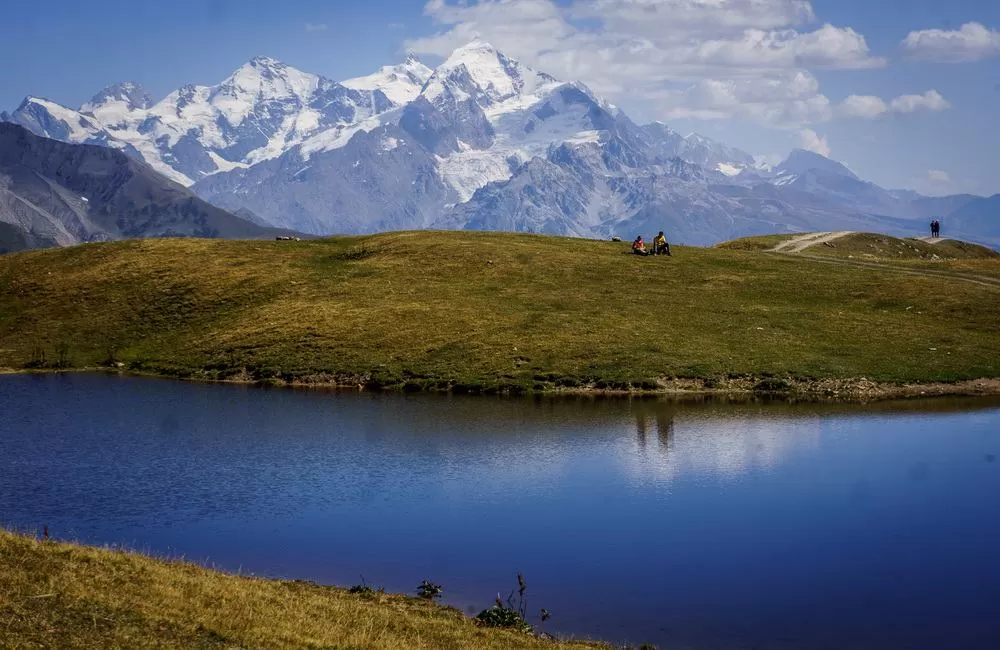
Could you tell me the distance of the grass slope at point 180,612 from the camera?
25.9 meters

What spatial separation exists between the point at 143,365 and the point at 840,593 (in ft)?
237

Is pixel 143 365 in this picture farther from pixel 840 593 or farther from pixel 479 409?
pixel 840 593

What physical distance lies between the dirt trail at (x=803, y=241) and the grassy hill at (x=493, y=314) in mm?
12580

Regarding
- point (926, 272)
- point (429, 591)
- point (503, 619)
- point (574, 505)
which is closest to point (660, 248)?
point (926, 272)

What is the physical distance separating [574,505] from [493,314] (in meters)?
47.5

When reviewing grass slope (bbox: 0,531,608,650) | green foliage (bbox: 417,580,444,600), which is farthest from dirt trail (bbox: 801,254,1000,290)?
grass slope (bbox: 0,531,608,650)

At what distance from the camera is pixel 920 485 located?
53.5m

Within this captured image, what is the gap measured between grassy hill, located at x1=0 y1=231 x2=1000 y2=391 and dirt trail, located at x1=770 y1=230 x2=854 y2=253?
1258 centimetres

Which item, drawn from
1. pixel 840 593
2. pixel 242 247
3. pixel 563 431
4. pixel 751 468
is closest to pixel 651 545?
pixel 840 593

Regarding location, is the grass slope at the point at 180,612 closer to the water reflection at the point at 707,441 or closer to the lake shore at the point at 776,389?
the water reflection at the point at 707,441

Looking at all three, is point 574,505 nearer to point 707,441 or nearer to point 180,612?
point 707,441

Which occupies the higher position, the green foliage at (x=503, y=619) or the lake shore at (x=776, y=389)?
the lake shore at (x=776, y=389)

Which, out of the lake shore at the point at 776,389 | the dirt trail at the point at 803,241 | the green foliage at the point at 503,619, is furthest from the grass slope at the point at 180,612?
the dirt trail at the point at 803,241

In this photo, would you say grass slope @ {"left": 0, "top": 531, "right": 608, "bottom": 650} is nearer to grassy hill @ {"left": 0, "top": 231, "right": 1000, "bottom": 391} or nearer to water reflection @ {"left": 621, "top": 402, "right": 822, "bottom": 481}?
water reflection @ {"left": 621, "top": 402, "right": 822, "bottom": 481}
